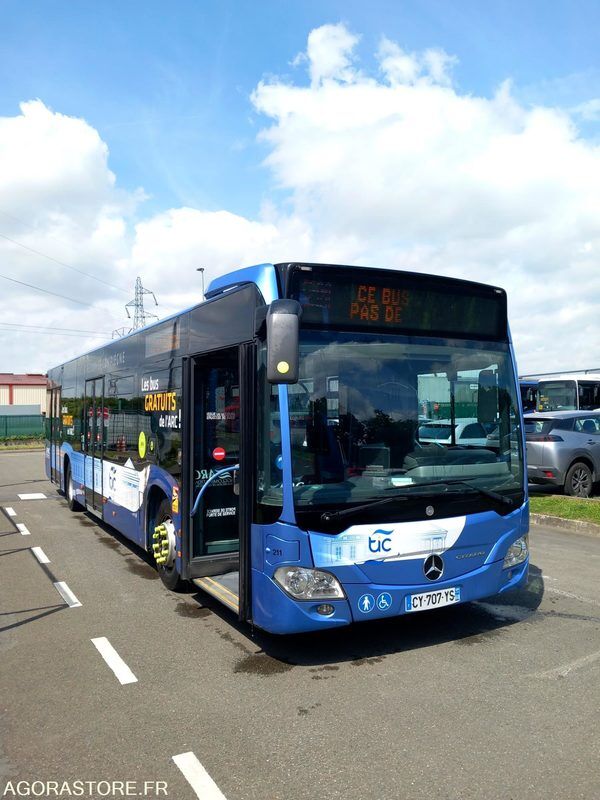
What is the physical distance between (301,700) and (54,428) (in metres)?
11.8

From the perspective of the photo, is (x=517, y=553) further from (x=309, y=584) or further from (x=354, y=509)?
(x=309, y=584)

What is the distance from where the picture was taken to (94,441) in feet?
34.1

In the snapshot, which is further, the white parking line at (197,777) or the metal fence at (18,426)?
the metal fence at (18,426)

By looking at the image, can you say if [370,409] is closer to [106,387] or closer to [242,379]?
[242,379]

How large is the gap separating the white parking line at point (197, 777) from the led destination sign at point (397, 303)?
281 cm

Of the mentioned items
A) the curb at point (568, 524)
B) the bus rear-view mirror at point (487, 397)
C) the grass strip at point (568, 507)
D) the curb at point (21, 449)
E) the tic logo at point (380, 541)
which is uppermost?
the bus rear-view mirror at point (487, 397)

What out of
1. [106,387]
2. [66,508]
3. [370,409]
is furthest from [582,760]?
[66,508]

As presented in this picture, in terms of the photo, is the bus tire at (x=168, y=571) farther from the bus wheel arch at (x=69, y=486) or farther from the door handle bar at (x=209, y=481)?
the bus wheel arch at (x=69, y=486)

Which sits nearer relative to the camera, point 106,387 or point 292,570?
point 292,570

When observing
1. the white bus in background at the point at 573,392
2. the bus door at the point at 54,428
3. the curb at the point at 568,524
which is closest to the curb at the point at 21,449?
the bus door at the point at 54,428

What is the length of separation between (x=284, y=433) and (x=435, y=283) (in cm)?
183

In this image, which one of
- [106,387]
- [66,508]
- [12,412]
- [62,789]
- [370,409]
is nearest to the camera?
[62,789]

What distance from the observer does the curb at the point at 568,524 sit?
10073 mm

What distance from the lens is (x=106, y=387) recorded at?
9656 millimetres
